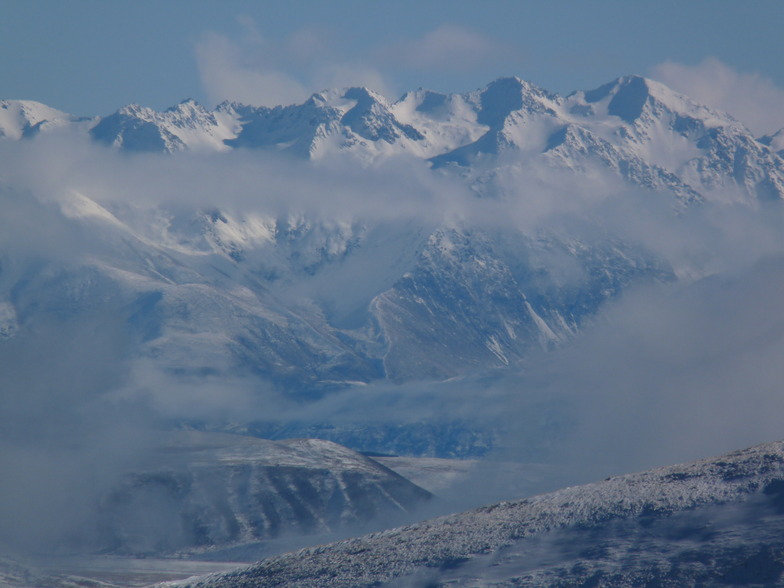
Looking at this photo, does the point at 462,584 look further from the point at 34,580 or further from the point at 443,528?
the point at 34,580

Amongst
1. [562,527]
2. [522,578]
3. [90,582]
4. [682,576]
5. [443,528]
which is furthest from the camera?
[90,582]

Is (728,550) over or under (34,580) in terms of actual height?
under

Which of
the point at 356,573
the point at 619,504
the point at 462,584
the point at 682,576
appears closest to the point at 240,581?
the point at 356,573

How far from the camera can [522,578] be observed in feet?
249

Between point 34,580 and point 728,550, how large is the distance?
418ft

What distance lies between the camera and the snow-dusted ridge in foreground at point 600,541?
7225cm

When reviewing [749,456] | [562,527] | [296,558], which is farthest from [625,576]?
[296,558]

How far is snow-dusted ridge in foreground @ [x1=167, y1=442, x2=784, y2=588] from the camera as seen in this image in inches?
2844

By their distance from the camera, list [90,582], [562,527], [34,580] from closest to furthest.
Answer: [562,527], [34,580], [90,582]

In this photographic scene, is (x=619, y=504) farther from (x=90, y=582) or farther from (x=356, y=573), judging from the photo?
(x=90, y=582)

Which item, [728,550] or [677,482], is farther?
[677,482]

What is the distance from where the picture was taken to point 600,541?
77938mm

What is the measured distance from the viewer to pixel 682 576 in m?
71.1

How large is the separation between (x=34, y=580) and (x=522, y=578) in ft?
382
